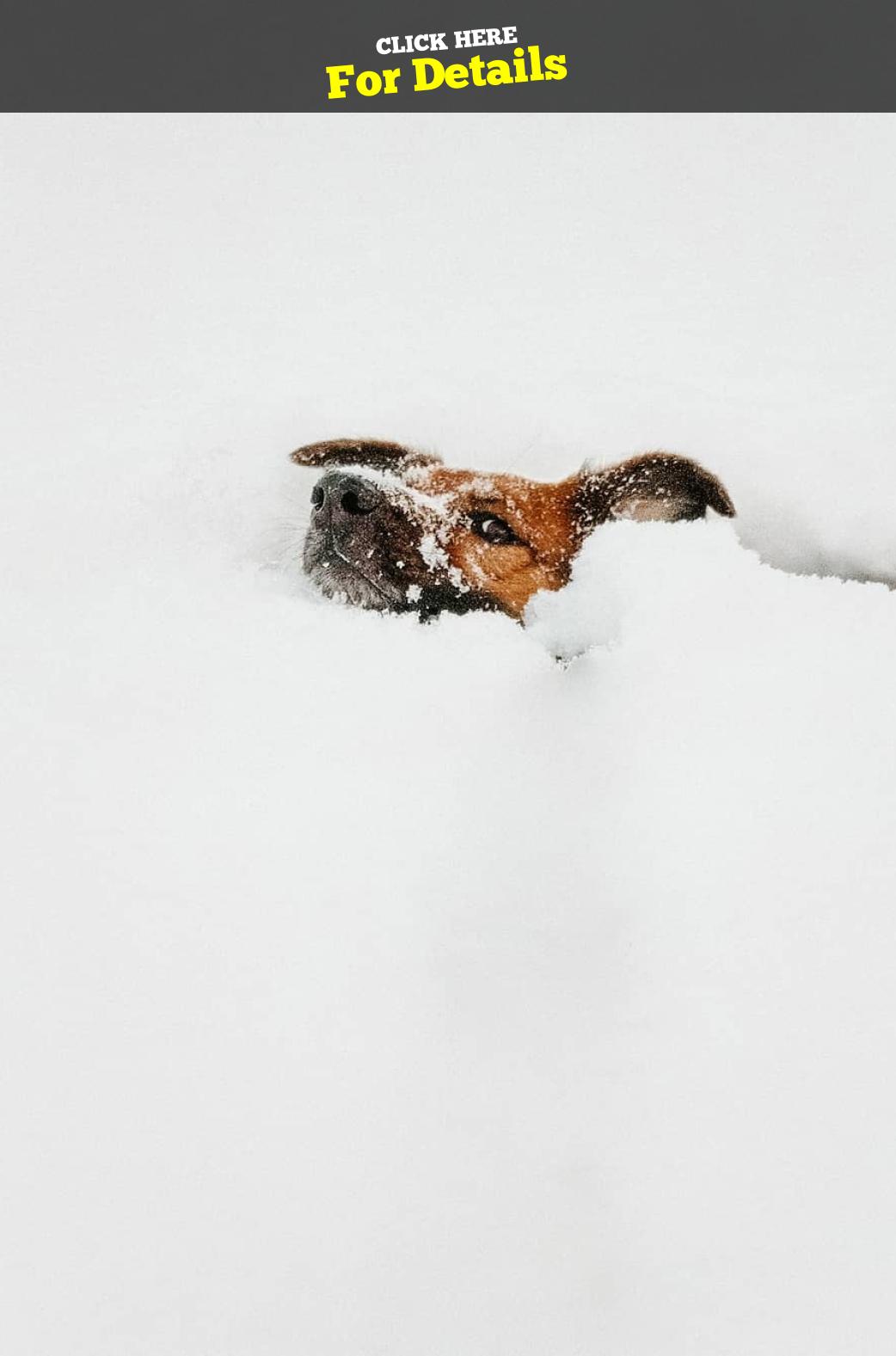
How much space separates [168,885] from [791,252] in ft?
7.88

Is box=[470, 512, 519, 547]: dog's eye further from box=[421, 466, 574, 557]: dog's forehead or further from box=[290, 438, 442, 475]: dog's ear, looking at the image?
box=[290, 438, 442, 475]: dog's ear

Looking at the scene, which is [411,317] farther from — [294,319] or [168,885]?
[168,885]

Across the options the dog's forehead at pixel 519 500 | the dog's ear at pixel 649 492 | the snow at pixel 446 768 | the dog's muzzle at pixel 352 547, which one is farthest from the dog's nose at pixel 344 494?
the dog's ear at pixel 649 492

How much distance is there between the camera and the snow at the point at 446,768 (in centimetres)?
202

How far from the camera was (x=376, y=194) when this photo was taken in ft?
8.80

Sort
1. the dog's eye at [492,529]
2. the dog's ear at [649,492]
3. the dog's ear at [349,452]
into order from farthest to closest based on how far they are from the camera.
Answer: the dog's eye at [492,529] < the dog's ear at [349,452] < the dog's ear at [649,492]

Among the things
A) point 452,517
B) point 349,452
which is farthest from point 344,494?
point 452,517

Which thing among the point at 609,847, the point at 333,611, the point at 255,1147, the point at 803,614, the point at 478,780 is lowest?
the point at 255,1147

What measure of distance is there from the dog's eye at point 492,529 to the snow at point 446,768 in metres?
0.20

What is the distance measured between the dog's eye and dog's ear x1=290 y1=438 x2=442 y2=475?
0.29m

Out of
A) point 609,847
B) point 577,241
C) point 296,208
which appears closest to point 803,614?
point 609,847

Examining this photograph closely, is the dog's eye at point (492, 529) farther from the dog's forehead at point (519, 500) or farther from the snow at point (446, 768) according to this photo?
the snow at point (446, 768)

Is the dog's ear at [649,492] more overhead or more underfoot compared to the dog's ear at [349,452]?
more underfoot

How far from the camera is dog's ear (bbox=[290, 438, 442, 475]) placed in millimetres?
2605
